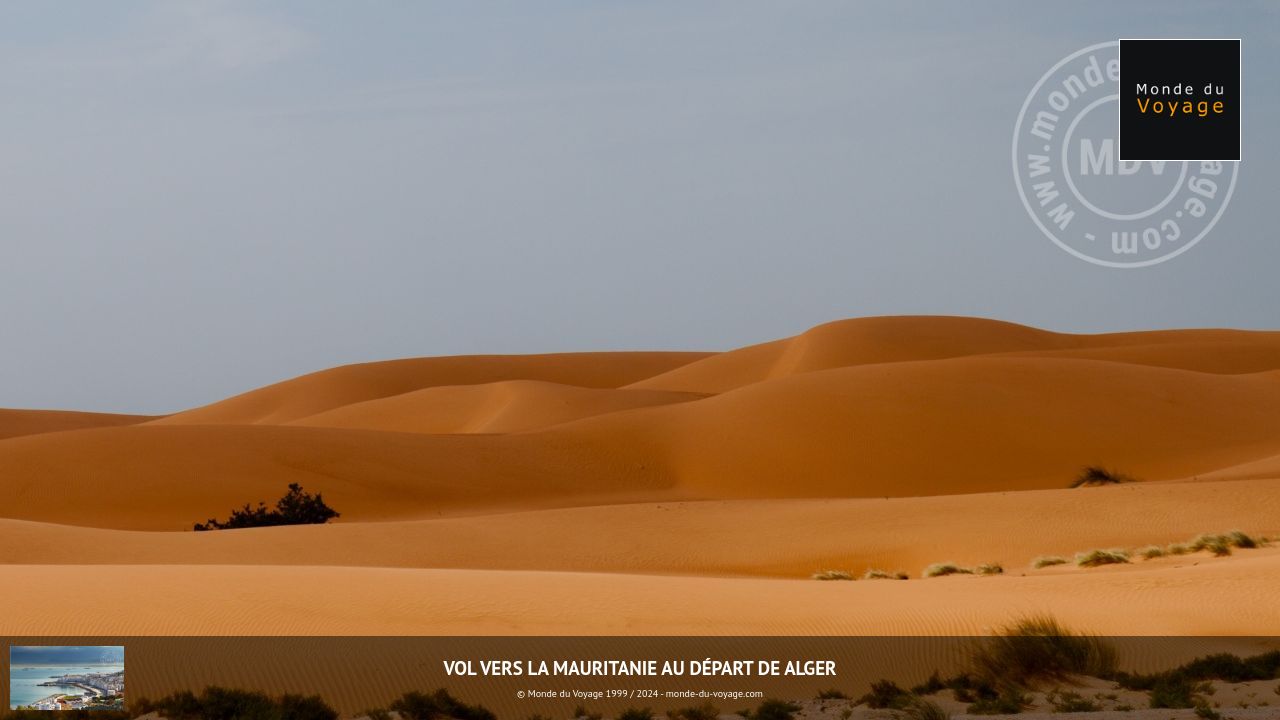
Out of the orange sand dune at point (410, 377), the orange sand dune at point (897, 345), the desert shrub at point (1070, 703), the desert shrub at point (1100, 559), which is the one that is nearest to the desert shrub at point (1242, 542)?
the desert shrub at point (1100, 559)

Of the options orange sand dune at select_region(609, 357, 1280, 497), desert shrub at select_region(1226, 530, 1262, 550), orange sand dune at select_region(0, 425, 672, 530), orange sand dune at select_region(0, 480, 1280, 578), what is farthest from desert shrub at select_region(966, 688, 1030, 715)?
orange sand dune at select_region(609, 357, 1280, 497)

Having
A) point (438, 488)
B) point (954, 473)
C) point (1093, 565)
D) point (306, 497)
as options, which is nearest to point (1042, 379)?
point (954, 473)

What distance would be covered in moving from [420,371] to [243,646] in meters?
91.0

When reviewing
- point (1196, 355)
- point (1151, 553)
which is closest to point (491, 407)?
point (1196, 355)

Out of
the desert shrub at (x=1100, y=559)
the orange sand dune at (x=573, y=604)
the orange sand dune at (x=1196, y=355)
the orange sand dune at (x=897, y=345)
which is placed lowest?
the desert shrub at (x=1100, y=559)

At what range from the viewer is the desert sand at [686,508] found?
1179 centimetres

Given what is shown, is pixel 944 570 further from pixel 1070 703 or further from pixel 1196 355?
pixel 1196 355

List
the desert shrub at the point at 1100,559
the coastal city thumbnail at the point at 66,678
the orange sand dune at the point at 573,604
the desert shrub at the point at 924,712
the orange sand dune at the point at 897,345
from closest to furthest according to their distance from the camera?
the desert shrub at the point at 924,712
the coastal city thumbnail at the point at 66,678
the orange sand dune at the point at 573,604
the desert shrub at the point at 1100,559
the orange sand dune at the point at 897,345

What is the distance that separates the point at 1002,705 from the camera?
→ 29.7ft

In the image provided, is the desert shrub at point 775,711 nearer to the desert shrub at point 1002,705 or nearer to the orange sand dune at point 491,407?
the desert shrub at point 1002,705

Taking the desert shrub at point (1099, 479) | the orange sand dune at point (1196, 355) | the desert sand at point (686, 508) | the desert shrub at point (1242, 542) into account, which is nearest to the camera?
the desert sand at point (686, 508)

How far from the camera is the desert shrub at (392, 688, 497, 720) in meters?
8.84

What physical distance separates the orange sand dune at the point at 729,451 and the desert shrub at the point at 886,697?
26.5 metres

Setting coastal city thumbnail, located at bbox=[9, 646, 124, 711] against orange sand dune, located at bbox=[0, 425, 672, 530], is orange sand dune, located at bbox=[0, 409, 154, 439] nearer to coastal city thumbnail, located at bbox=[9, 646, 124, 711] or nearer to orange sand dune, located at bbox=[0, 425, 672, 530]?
orange sand dune, located at bbox=[0, 425, 672, 530]
